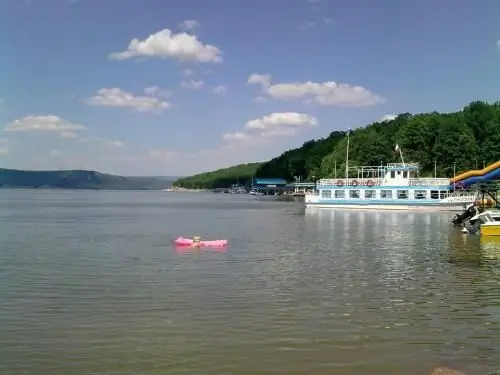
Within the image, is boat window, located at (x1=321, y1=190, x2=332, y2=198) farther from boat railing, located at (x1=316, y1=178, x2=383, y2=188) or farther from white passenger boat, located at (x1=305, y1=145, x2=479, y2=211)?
boat railing, located at (x1=316, y1=178, x2=383, y2=188)

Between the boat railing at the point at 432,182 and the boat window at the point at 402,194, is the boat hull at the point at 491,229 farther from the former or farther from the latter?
the boat window at the point at 402,194

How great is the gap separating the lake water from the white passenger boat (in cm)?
5821

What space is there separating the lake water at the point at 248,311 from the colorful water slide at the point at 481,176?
6403 centimetres

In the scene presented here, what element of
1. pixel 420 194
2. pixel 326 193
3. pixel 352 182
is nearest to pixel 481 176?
pixel 420 194

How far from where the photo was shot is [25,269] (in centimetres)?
3170

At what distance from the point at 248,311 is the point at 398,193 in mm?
85644

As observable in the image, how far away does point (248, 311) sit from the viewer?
842 inches

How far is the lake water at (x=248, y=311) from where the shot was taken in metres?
15.8

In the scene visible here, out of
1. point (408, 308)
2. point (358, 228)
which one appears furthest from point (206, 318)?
point (358, 228)

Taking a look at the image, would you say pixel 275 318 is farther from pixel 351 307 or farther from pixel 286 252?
pixel 286 252

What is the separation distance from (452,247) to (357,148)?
132m

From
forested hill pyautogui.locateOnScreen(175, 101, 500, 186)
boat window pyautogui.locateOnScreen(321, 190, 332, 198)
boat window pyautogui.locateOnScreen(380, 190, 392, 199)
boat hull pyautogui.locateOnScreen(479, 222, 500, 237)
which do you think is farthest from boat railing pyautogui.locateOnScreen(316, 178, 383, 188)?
boat hull pyautogui.locateOnScreen(479, 222, 500, 237)

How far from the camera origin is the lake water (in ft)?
51.8

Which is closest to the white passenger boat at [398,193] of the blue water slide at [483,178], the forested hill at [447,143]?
the blue water slide at [483,178]
